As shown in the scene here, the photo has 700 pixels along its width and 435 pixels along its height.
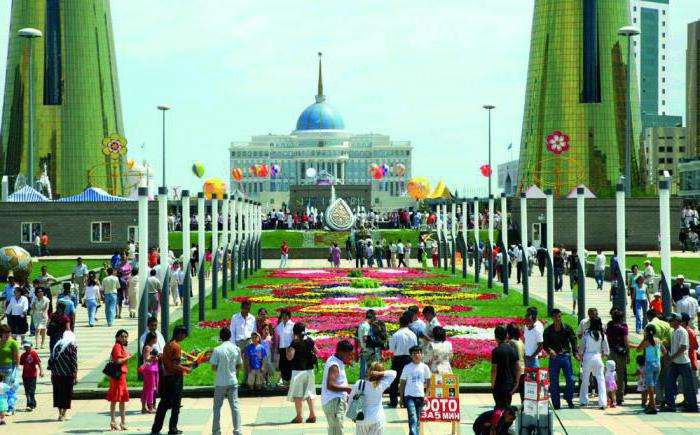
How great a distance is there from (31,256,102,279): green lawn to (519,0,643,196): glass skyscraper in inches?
1307

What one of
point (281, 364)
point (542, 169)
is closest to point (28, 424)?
point (281, 364)

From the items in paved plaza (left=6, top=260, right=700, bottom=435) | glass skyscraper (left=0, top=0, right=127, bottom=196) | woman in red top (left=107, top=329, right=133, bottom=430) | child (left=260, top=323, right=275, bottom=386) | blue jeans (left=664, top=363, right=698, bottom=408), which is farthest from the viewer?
glass skyscraper (left=0, top=0, right=127, bottom=196)

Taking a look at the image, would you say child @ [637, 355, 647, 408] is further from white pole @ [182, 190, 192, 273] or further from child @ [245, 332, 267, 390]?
white pole @ [182, 190, 192, 273]

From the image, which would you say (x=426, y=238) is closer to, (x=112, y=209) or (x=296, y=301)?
(x=112, y=209)

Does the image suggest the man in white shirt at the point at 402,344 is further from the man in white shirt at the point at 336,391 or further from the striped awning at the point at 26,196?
the striped awning at the point at 26,196

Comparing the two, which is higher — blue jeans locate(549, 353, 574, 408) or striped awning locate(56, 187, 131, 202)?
striped awning locate(56, 187, 131, 202)

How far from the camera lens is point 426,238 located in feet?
205

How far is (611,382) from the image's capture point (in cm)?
1725

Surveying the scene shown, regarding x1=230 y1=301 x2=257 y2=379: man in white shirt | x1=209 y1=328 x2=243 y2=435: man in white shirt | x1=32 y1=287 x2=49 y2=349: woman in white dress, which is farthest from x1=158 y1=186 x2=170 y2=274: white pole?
x1=209 y1=328 x2=243 y2=435: man in white shirt

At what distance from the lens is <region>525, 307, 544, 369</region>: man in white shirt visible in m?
17.0

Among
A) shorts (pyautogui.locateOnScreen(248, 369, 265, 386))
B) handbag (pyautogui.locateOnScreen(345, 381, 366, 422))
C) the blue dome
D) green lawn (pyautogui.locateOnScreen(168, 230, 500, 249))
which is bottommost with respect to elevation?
shorts (pyautogui.locateOnScreen(248, 369, 265, 386))

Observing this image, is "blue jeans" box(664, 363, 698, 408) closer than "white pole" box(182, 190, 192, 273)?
Yes

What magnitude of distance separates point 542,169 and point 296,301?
146 ft

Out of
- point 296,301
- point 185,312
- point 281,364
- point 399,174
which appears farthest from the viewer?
point 399,174
